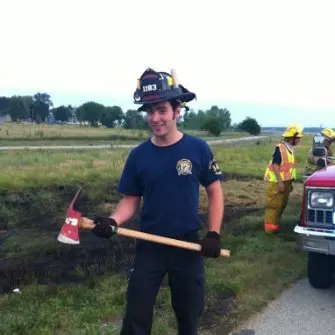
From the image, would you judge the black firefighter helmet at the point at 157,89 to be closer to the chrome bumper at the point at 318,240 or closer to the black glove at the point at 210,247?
the black glove at the point at 210,247

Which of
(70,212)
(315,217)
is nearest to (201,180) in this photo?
(70,212)

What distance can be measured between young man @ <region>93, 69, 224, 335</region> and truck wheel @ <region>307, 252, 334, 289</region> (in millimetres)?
2174

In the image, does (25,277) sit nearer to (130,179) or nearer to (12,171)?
(130,179)

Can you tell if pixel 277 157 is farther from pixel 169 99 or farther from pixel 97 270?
pixel 169 99

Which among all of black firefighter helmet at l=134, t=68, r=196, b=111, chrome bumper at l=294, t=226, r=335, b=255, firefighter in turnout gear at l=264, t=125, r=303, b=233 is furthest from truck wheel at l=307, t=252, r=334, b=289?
black firefighter helmet at l=134, t=68, r=196, b=111

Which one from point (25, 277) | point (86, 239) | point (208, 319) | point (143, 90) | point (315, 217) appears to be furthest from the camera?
point (86, 239)

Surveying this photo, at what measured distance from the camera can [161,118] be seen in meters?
2.79

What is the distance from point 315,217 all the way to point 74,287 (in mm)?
2377

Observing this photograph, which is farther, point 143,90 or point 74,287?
point 74,287

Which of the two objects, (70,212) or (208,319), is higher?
(70,212)

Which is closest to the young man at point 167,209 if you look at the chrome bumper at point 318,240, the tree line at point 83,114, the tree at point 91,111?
the chrome bumper at point 318,240

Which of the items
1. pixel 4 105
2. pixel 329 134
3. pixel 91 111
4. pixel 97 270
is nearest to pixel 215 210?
pixel 97 270

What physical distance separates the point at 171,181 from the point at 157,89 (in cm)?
53

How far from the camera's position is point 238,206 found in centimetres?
959
